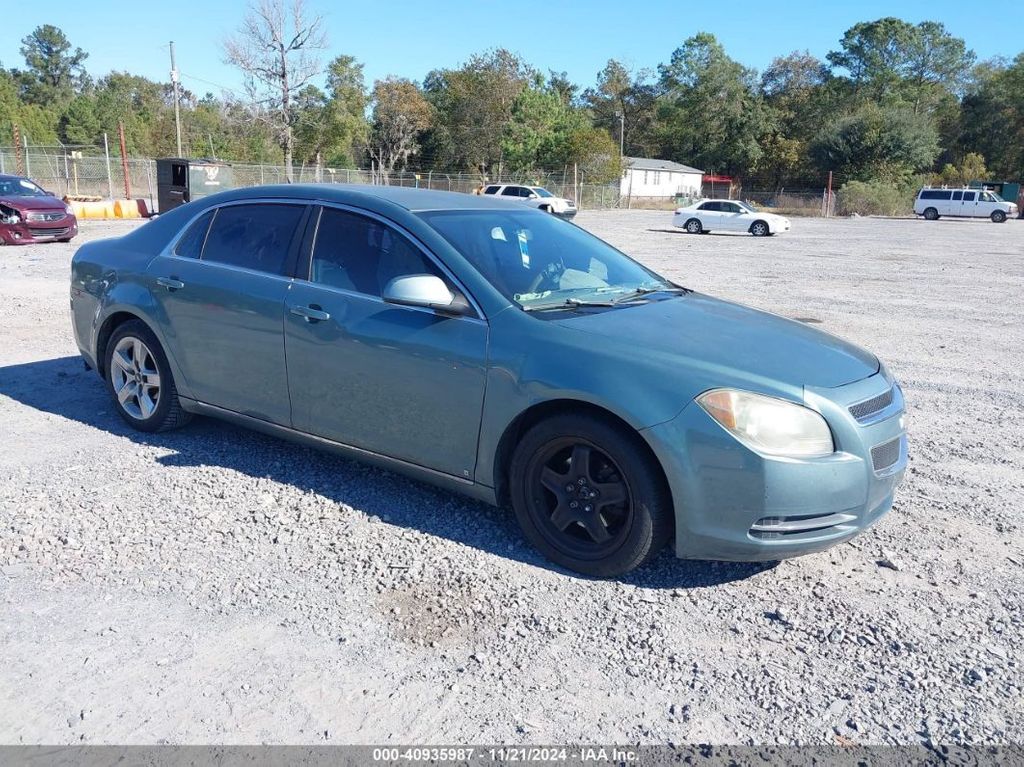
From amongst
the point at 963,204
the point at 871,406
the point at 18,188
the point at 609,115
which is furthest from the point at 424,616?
the point at 609,115


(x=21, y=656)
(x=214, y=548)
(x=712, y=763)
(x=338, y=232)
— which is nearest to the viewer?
(x=712, y=763)

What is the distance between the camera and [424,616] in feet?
11.2

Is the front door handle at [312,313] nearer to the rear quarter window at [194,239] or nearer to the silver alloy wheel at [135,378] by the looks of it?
the rear quarter window at [194,239]

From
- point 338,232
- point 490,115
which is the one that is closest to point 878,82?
point 490,115

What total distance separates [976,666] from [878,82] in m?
102

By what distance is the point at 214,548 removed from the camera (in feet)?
13.0

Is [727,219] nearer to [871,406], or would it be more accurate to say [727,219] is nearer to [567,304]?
[567,304]

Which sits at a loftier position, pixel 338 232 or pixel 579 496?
pixel 338 232

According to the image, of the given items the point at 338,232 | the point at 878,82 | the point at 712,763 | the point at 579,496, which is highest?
the point at 878,82

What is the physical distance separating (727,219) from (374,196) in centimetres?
3139

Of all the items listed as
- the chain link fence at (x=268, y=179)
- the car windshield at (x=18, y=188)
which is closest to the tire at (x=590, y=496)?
the car windshield at (x=18, y=188)

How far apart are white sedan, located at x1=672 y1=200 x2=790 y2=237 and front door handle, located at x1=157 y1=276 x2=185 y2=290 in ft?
102

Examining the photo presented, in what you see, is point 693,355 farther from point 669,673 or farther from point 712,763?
point 712,763

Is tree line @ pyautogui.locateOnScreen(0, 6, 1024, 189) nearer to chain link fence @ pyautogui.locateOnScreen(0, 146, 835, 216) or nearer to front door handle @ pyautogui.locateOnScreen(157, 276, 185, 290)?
chain link fence @ pyautogui.locateOnScreen(0, 146, 835, 216)
